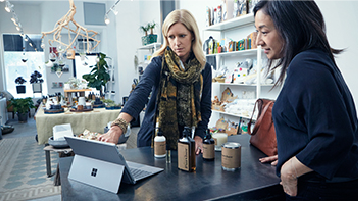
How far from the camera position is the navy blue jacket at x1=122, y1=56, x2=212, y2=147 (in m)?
1.40

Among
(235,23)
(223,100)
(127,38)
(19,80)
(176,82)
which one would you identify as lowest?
(223,100)

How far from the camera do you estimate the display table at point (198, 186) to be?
3.06ft

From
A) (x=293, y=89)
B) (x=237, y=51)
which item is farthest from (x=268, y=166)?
(x=237, y=51)

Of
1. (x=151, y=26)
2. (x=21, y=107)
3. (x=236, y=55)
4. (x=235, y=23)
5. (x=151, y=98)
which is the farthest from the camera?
(x=21, y=107)

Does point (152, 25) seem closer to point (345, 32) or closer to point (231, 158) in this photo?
point (345, 32)

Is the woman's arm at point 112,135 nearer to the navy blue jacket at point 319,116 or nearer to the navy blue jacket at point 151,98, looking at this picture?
the navy blue jacket at point 151,98

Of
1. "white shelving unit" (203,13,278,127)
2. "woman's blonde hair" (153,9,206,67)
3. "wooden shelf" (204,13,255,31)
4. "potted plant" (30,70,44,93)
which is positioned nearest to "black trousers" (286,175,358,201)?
"woman's blonde hair" (153,9,206,67)

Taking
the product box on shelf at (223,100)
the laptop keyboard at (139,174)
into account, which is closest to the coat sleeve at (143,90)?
the laptop keyboard at (139,174)

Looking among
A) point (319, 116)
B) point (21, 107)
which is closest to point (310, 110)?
point (319, 116)

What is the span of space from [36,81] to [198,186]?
11.0 metres

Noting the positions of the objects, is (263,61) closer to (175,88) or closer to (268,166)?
(175,88)

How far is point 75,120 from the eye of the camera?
164 inches

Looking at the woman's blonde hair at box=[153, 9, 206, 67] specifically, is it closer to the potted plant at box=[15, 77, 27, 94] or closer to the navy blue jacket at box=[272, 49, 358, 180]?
the navy blue jacket at box=[272, 49, 358, 180]

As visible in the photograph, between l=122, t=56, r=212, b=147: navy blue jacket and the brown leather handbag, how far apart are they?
39 centimetres
